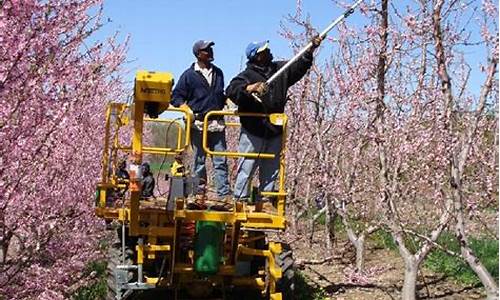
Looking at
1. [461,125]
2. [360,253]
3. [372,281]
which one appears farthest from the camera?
[360,253]

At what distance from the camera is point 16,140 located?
185 inches

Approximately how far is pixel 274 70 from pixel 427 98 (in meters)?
1.62

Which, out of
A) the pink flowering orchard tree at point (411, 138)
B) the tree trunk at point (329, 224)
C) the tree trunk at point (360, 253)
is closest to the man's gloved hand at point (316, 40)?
the pink flowering orchard tree at point (411, 138)

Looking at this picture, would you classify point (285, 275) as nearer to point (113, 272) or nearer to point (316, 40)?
point (113, 272)

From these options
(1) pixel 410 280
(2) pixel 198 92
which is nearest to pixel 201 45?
(2) pixel 198 92

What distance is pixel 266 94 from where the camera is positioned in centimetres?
663

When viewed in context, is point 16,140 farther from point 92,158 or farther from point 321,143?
point 321,143

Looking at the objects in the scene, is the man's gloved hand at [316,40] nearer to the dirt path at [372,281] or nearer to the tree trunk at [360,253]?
the dirt path at [372,281]

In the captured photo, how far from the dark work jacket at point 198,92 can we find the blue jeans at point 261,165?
842mm

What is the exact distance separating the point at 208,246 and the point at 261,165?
1.30 meters

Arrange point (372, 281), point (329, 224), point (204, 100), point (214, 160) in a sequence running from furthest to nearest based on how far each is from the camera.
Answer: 1. point (329, 224)
2. point (372, 281)
3. point (204, 100)
4. point (214, 160)

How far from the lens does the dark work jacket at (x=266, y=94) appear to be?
672 centimetres

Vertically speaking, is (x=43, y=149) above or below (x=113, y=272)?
above

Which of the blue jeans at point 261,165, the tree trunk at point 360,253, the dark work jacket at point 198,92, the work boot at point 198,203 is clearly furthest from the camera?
the tree trunk at point 360,253
